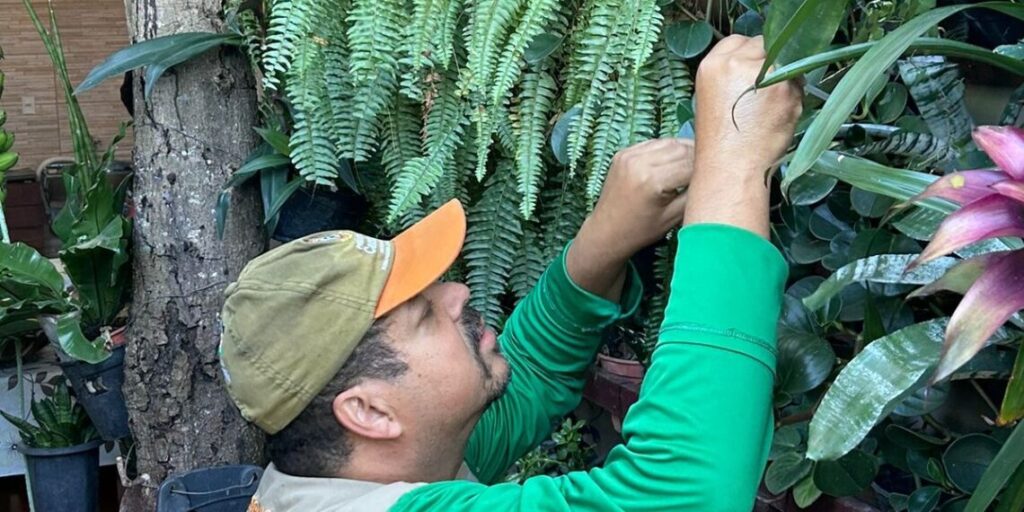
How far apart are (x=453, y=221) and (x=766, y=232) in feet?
1.58

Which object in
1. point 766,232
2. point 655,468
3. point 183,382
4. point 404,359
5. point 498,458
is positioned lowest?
point 183,382

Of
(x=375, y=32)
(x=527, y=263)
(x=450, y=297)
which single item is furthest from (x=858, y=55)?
(x=527, y=263)

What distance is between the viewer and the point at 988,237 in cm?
74

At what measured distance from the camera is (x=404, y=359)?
124cm

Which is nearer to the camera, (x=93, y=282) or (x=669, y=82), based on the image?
(x=669, y=82)

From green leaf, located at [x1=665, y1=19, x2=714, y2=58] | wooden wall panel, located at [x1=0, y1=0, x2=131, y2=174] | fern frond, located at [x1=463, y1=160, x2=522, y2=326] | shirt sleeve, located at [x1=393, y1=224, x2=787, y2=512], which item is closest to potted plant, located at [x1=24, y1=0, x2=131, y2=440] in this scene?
fern frond, located at [x1=463, y1=160, x2=522, y2=326]

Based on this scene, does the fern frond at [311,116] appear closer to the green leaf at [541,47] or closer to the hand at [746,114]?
the green leaf at [541,47]

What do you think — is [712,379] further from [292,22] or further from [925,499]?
[292,22]

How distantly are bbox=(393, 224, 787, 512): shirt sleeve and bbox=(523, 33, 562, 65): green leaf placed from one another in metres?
0.73

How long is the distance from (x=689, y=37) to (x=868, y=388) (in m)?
0.83

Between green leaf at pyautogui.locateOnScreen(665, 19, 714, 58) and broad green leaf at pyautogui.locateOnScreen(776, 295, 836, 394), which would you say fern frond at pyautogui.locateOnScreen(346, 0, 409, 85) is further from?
broad green leaf at pyautogui.locateOnScreen(776, 295, 836, 394)

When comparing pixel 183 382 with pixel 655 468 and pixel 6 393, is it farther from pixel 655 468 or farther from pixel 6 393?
pixel 655 468

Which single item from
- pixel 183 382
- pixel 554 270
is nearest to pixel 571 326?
pixel 554 270

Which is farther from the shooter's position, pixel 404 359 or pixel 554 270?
pixel 554 270
